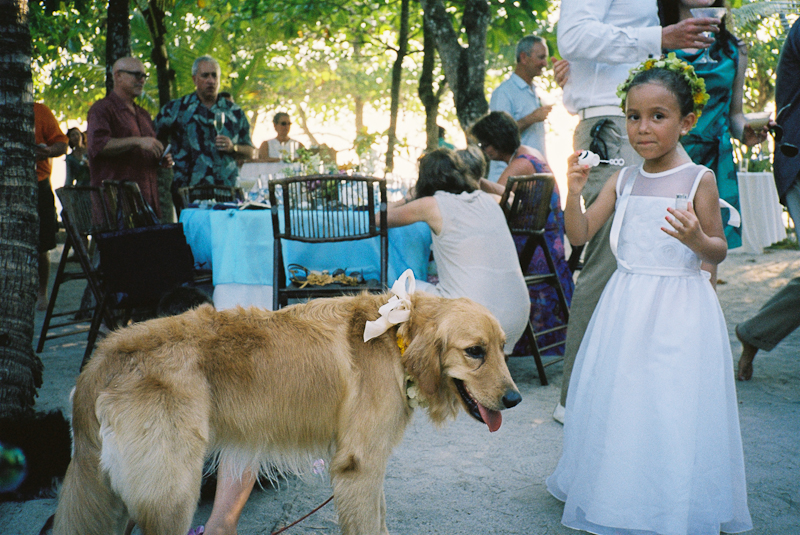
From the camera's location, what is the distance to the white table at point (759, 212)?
1120 cm

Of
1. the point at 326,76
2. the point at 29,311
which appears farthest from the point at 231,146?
the point at 326,76

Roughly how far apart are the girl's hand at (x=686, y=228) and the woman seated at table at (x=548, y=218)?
2672 mm

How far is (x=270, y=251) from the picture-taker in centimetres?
457

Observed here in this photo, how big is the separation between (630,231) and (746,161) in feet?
40.0

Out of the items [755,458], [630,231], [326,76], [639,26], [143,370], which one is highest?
[326,76]

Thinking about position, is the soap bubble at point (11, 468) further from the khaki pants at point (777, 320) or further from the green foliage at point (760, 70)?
the green foliage at point (760, 70)

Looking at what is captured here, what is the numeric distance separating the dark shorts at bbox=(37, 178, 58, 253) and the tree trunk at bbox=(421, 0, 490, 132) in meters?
4.79

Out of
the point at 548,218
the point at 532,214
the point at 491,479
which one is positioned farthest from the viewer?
the point at 548,218

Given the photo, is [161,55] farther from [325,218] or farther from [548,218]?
[548,218]

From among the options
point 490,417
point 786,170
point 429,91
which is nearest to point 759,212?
point 429,91

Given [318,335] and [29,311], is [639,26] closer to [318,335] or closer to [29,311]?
[318,335]

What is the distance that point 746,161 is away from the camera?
12.7m

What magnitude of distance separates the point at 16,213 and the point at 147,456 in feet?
6.60

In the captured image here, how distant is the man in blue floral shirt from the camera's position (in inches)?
248
